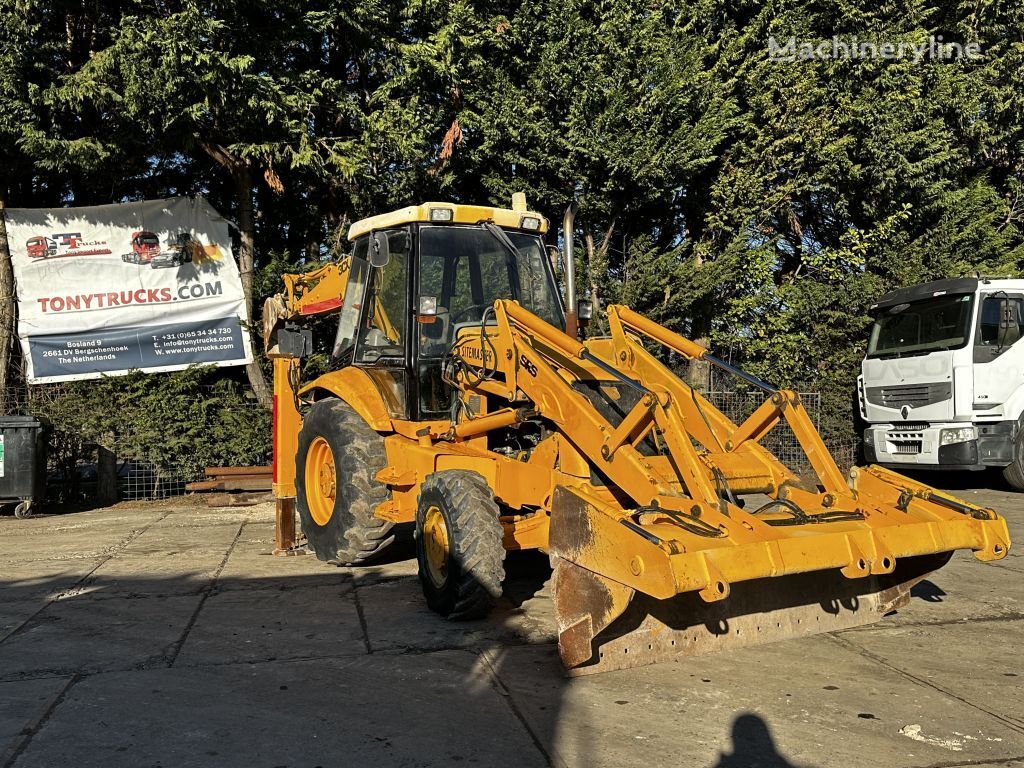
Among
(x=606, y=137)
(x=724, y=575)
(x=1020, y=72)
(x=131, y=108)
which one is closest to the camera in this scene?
(x=724, y=575)

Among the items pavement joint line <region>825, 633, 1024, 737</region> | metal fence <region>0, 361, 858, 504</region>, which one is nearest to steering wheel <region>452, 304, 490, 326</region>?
pavement joint line <region>825, 633, 1024, 737</region>

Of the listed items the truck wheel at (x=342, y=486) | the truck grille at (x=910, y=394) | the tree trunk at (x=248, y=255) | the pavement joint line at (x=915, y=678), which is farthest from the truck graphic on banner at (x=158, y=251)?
the pavement joint line at (x=915, y=678)

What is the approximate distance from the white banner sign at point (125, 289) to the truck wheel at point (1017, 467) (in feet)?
34.3

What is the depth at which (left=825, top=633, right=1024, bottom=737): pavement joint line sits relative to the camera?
384 centimetres

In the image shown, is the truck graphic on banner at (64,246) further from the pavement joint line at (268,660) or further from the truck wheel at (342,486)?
the pavement joint line at (268,660)

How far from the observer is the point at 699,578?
379 cm

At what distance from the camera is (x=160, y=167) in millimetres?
14109

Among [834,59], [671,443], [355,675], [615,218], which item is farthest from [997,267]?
[355,675]

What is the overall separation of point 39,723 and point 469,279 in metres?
3.91

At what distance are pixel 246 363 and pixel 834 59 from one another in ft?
33.0

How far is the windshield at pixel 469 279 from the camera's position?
6.46 m

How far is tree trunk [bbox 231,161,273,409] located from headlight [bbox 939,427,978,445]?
9129 mm

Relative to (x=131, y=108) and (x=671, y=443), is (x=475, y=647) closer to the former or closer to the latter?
(x=671, y=443)

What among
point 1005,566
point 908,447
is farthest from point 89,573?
point 908,447
